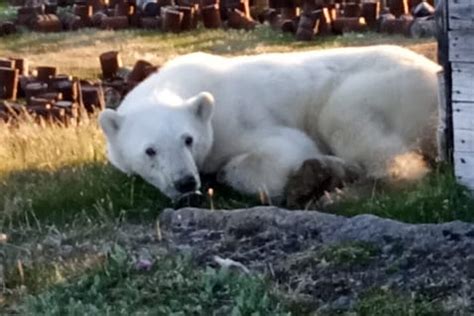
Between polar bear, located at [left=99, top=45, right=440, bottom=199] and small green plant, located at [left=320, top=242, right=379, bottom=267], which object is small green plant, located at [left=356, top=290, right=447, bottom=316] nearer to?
small green plant, located at [left=320, top=242, right=379, bottom=267]

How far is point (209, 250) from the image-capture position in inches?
239

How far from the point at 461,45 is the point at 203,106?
5.53ft

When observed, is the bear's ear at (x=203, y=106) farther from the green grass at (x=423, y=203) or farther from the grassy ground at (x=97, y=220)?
the green grass at (x=423, y=203)

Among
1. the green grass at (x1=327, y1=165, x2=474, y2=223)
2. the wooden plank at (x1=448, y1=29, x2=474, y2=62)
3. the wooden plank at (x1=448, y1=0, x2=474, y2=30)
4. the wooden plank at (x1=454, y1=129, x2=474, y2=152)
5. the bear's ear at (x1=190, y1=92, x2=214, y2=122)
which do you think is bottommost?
the green grass at (x1=327, y1=165, x2=474, y2=223)

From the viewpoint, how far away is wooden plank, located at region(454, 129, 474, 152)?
6.84 meters

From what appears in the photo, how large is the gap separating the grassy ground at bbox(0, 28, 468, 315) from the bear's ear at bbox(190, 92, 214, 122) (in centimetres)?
47

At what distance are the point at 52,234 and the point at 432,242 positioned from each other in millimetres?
2166

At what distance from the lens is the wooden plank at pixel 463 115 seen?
6820 mm

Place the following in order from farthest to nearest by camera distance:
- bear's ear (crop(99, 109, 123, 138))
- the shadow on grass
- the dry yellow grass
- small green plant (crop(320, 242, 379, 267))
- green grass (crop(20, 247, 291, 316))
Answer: the dry yellow grass < bear's ear (crop(99, 109, 123, 138)) < the shadow on grass < small green plant (crop(320, 242, 379, 267)) < green grass (crop(20, 247, 291, 316))

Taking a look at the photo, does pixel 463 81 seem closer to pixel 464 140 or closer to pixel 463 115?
pixel 463 115

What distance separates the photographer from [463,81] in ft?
22.4

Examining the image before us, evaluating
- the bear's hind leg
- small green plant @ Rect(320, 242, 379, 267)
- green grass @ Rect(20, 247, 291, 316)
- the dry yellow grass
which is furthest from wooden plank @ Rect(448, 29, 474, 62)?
the dry yellow grass

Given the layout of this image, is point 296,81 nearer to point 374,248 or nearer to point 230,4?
point 374,248

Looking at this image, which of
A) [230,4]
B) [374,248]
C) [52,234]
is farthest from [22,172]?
[230,4]
